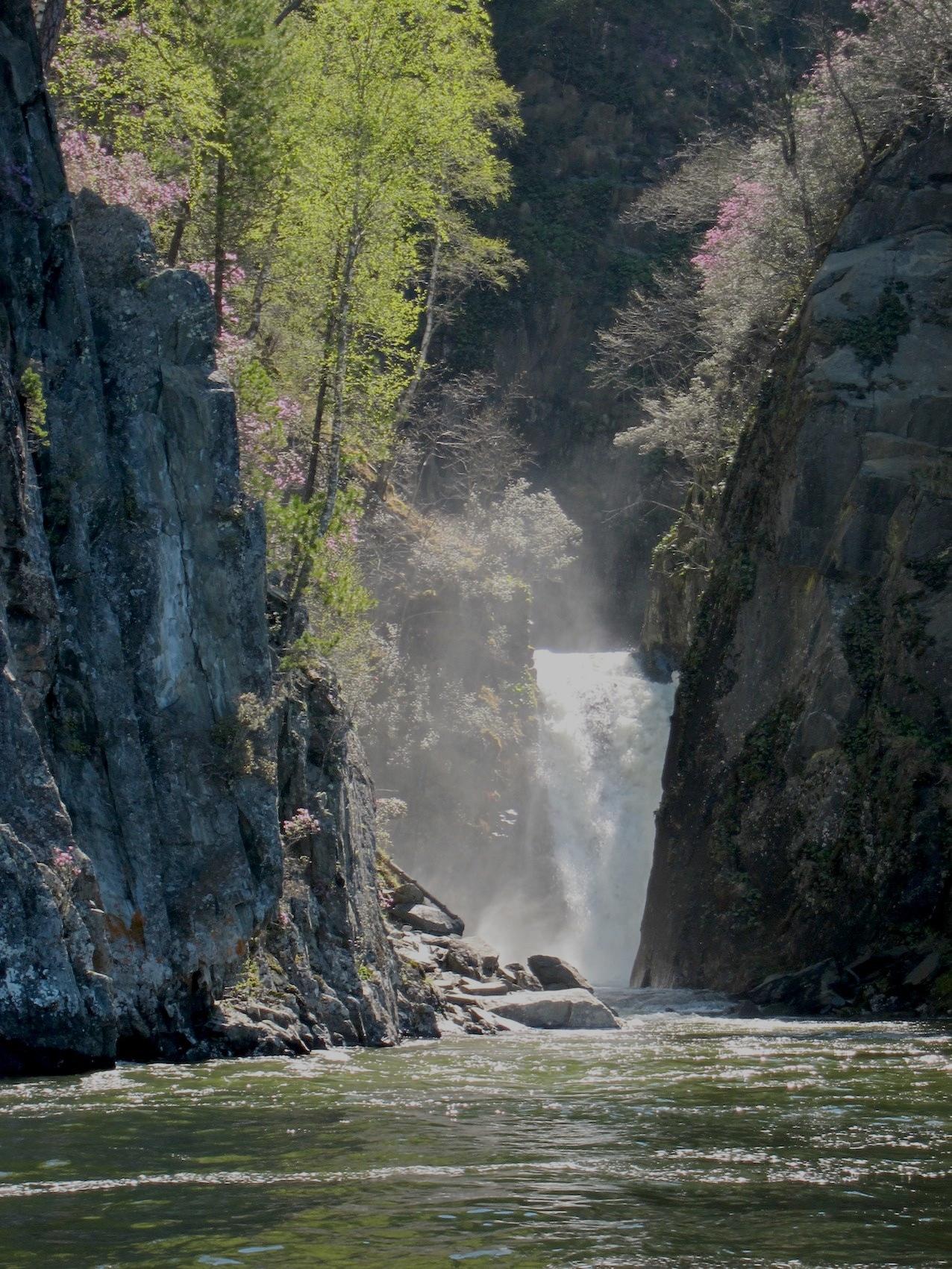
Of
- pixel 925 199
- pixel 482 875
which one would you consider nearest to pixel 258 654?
pixel 925 199

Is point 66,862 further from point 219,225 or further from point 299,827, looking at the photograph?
point 219,225

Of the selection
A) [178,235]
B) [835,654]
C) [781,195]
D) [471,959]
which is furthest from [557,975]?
[781,195]

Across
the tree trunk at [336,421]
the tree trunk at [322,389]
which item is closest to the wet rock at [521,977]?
the tree trunk at [336,421]

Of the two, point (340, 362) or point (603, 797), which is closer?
point (340, 362)

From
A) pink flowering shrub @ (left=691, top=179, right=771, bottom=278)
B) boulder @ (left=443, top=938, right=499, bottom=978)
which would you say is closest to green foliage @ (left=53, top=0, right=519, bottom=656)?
boulder @ (left=443, top=938, right=499, bottom=978)

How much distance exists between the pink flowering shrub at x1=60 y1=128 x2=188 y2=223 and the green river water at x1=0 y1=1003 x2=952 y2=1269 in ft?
38.8

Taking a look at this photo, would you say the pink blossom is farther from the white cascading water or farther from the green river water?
the white cascading water

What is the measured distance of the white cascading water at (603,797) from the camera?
1423 inches

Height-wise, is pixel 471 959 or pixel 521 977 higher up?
pixel 471 959

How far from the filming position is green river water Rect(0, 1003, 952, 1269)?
6.11 meters

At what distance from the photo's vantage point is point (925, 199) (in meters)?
27.6

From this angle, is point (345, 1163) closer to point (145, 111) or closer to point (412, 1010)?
point (412, 1010)

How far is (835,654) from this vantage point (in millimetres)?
24875

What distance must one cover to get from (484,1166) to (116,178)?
1601cm
